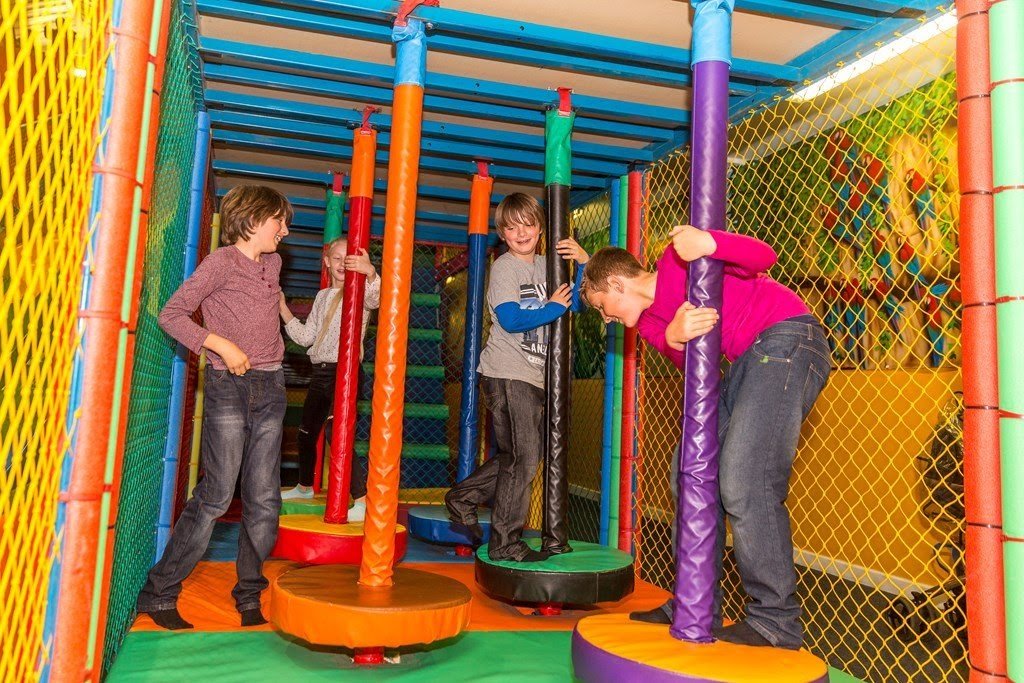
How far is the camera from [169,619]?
9.98ft

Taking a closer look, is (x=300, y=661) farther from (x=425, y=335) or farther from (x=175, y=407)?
(x=425, y=335)

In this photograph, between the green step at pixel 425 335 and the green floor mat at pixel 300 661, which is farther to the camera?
the green step at pixel 425 335

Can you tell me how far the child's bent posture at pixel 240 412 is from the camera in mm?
3057

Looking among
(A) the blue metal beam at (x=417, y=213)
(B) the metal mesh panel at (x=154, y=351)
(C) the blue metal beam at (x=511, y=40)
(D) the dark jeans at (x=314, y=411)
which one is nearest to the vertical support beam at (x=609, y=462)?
(C) the blue metal beam at (x=511, y=40)

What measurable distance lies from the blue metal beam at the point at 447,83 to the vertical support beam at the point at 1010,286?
282 centimetres

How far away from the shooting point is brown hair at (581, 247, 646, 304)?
9.37 feet

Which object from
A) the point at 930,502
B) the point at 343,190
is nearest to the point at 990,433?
the point at 930,502

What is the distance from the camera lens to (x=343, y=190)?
6.60m

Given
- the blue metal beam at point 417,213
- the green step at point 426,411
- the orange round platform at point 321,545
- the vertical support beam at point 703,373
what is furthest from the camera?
the green step at point 426,411

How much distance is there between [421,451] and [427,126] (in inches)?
143

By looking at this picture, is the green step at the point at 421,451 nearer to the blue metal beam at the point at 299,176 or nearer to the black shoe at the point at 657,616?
the blue metal beam at the point at 299,176

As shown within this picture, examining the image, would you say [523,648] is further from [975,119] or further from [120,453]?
[975,119]

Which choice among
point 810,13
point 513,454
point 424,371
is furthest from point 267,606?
point 424,371

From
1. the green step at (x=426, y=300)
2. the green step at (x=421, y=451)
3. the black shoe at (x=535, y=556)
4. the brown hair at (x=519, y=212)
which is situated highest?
the green step at (x=426, y=300)
